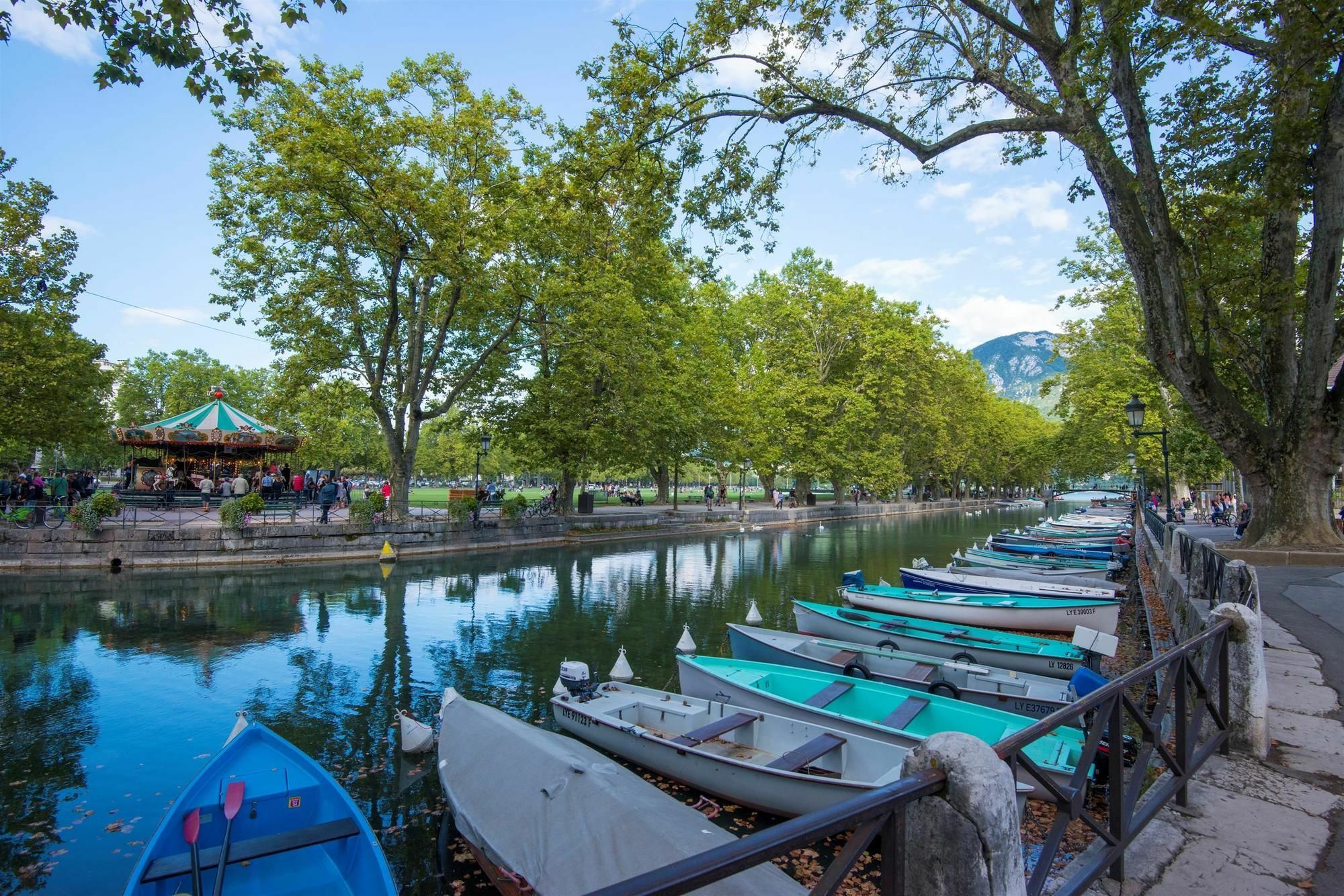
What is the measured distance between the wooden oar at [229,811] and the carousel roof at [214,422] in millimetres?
32404

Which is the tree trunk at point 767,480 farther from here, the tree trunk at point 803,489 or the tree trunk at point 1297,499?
the tree trunk at point 1297,499

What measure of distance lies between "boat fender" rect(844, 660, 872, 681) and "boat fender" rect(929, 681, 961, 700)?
893 mm

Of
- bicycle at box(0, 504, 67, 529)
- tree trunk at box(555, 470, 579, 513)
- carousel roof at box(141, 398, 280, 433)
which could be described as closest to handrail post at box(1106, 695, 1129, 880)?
bicycle at box(0, 504, 67, 529)

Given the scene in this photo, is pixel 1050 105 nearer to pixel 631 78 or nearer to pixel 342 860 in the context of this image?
pixel 631 78

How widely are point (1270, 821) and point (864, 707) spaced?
4.25 meters

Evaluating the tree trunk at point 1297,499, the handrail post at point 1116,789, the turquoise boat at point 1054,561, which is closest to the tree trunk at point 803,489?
the turquoise boat at point 1054,561

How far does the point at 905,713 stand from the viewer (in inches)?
294

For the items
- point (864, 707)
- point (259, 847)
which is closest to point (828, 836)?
point (259, 847)

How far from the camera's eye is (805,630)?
13.3 metres

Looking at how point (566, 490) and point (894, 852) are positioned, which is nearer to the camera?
point (894, 852)

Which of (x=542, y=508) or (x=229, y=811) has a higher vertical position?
(x=542, y=508)

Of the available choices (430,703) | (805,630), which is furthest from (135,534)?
(805,630)

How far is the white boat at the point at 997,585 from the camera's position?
15.8m

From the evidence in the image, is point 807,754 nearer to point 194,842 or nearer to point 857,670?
point 857,670
